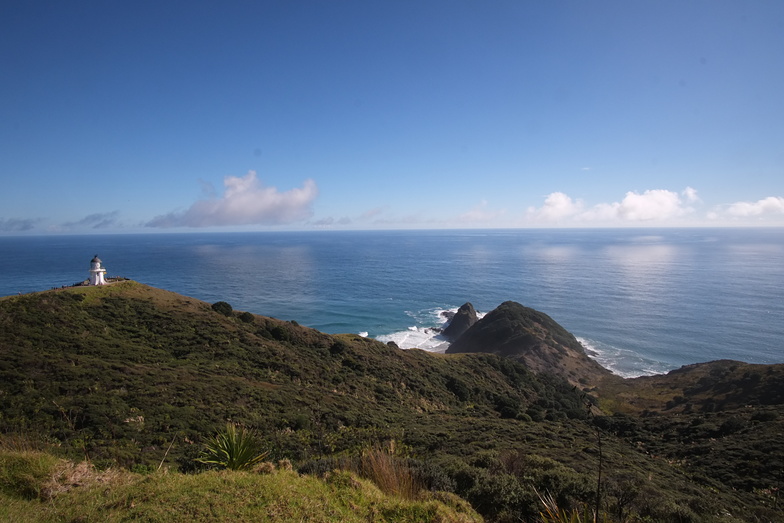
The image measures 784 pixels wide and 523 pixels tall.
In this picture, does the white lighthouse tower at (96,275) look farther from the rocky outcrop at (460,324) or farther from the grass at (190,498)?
the rocky outcrop at (460,324)

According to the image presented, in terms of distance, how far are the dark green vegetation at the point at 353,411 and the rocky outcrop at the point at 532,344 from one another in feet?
27.9

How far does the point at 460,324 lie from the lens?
6200 cm

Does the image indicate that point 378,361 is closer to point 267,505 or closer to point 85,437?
point 85,437

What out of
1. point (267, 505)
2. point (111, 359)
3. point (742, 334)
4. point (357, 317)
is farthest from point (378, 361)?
point (742, 334)

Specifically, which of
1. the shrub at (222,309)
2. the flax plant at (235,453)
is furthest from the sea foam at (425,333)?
the flax plant at (235,453)

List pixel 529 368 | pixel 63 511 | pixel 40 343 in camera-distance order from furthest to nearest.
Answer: pixel 529 368
pixel 40 343
pixel 63 511

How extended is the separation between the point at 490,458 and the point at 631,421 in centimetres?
2135

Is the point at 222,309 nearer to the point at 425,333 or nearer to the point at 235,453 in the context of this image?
the point at 235,453

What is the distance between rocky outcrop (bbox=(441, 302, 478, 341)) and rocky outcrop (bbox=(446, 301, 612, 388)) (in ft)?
8.48

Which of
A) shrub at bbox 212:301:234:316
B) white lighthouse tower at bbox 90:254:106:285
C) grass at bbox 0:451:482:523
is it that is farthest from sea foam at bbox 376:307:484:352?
grass at bbox 0:451:482:523

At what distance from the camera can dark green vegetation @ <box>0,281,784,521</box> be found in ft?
35.4

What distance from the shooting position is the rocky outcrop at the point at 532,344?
Result: 4575cm

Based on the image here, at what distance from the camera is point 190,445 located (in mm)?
13328

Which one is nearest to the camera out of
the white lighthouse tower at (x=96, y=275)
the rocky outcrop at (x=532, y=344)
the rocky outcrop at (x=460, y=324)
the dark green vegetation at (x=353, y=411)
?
the dark green vegetation at (x=353, y=411)
